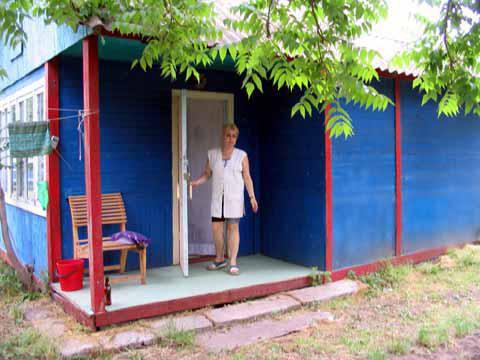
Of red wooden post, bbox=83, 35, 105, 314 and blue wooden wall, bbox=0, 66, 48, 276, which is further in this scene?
blue wooden wall, bbox=0, 66, 48, 276

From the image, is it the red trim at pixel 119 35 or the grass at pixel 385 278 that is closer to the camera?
the red trim at pixel 119 35

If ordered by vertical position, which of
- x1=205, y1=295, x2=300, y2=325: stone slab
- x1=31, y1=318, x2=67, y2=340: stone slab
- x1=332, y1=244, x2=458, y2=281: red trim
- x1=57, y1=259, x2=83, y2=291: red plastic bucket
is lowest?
x1=31, y1=318, x2=67, y2=340: stone slab

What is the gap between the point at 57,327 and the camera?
15.3 ft

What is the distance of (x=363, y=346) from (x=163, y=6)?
3.32 metres

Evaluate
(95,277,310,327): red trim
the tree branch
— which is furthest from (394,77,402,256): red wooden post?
the tree branch

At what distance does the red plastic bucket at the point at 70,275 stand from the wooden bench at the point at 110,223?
5.8 inches

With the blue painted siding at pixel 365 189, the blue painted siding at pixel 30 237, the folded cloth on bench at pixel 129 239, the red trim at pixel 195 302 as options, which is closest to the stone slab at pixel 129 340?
the red trim at pixel 195 302

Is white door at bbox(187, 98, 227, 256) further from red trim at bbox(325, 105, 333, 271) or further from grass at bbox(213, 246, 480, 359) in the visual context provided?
grass at bbox(213, 246, 480, 359)

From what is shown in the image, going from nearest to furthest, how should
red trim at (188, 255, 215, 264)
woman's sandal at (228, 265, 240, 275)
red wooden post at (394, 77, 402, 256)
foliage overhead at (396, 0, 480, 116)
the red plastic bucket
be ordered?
foliage overhead at (396, 0, 480, 116)
the red plastic bucket
woman's sandal at (228, 265, 240, 275)
red trim at (188, 255, 215, 264)
red wooden post at (394, 77, 402, 256)

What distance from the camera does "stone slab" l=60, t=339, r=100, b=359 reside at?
4.09 metres

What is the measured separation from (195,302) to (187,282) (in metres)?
0.51

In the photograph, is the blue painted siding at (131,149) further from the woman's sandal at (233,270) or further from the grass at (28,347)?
the grass at (28,347)

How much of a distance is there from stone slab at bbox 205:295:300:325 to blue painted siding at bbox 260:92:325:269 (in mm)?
917

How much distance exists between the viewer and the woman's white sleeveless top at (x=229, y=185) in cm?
591
